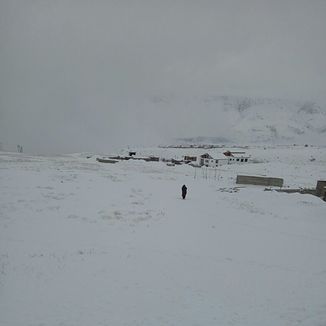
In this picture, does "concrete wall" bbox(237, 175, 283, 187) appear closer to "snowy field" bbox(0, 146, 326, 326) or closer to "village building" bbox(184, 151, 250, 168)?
"snowy field" bbox(0, 146, 326, 326)

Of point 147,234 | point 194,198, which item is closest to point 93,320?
point 147,234

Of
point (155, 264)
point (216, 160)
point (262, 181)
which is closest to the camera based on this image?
point (155, 264)

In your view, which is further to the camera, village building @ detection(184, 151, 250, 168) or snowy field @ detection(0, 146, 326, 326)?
village building @ detection(184, 151, 250, 168)

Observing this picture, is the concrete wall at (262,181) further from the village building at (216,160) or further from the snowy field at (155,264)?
the village building at (216,160)

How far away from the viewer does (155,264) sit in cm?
1248

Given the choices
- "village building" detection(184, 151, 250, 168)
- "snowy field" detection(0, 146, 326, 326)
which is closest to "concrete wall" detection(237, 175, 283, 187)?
"snowy field" detection(0, 146, 326, 326)

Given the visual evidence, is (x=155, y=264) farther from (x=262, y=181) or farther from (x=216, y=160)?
(x=216, y=160)

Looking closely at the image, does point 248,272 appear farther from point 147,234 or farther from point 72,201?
point 72,201

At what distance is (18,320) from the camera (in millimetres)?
8258

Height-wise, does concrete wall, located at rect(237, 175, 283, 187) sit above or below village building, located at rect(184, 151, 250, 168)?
above

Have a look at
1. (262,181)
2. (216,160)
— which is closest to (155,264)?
(262,181)

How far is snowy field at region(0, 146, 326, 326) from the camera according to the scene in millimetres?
8992

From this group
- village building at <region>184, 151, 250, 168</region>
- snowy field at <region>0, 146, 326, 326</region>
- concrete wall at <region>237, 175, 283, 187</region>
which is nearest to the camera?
snowy field at <region>0, 146, 326, 326</region>

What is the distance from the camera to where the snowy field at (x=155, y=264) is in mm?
8992
